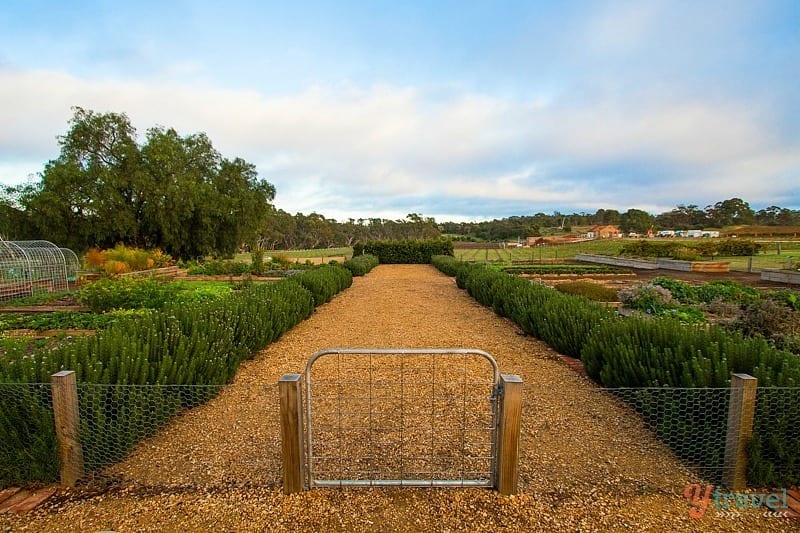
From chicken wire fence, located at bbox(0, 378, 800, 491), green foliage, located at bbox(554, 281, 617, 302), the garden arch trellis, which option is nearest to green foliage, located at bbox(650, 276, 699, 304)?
green foliage, located at bbox(554, 281, 617, 302)

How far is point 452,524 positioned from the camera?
2.20 metres

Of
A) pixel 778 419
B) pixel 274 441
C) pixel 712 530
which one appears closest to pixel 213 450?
pixel 274 441

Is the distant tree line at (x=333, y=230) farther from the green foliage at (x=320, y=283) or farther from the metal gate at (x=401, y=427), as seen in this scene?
the metal gate at (x=401, y=427)

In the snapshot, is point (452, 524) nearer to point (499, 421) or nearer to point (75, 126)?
point (499, 421)

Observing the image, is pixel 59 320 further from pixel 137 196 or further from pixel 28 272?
pixel 137 196

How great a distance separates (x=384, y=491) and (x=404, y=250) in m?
29.1

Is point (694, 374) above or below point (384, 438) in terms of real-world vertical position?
above

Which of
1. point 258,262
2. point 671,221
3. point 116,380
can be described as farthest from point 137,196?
point 671,221

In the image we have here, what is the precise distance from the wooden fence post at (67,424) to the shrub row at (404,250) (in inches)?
→ 1132

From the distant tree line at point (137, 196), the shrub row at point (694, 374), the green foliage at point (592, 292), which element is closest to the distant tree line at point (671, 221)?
the distant tree line at point (137, 196)

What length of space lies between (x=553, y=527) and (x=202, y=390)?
3.19m

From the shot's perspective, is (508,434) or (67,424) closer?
(508,434)

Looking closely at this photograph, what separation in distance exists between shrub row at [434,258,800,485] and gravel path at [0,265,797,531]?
0.25m

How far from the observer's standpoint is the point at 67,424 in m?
2.50
